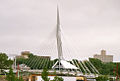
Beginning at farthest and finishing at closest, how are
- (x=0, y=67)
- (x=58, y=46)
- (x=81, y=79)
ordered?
(x=0, y=67) < (x=58, y=46) < (x=81, y=79)

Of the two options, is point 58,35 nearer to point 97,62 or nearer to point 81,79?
point 81,79

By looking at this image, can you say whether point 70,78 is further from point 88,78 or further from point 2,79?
point 2,79

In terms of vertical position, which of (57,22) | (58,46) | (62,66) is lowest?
(62,66)

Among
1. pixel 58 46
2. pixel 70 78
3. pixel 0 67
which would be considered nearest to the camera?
pixel 70 78

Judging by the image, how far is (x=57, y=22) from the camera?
4581 centimetres

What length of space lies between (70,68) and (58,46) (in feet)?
18.2

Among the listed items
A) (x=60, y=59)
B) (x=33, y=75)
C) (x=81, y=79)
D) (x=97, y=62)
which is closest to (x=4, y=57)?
(x=60, y=59)

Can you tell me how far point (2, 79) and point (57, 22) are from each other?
56.5ft

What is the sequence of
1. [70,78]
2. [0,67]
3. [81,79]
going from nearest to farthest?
[70,78], [81,79], [0,67]

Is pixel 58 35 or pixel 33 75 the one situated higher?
pixel 58 35

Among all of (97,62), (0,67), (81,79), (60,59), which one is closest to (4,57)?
(0,67)

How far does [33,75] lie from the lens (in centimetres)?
3594

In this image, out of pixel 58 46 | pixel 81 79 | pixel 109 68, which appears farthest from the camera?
pixel 109 68

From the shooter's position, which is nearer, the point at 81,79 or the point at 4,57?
the point at 81,79
